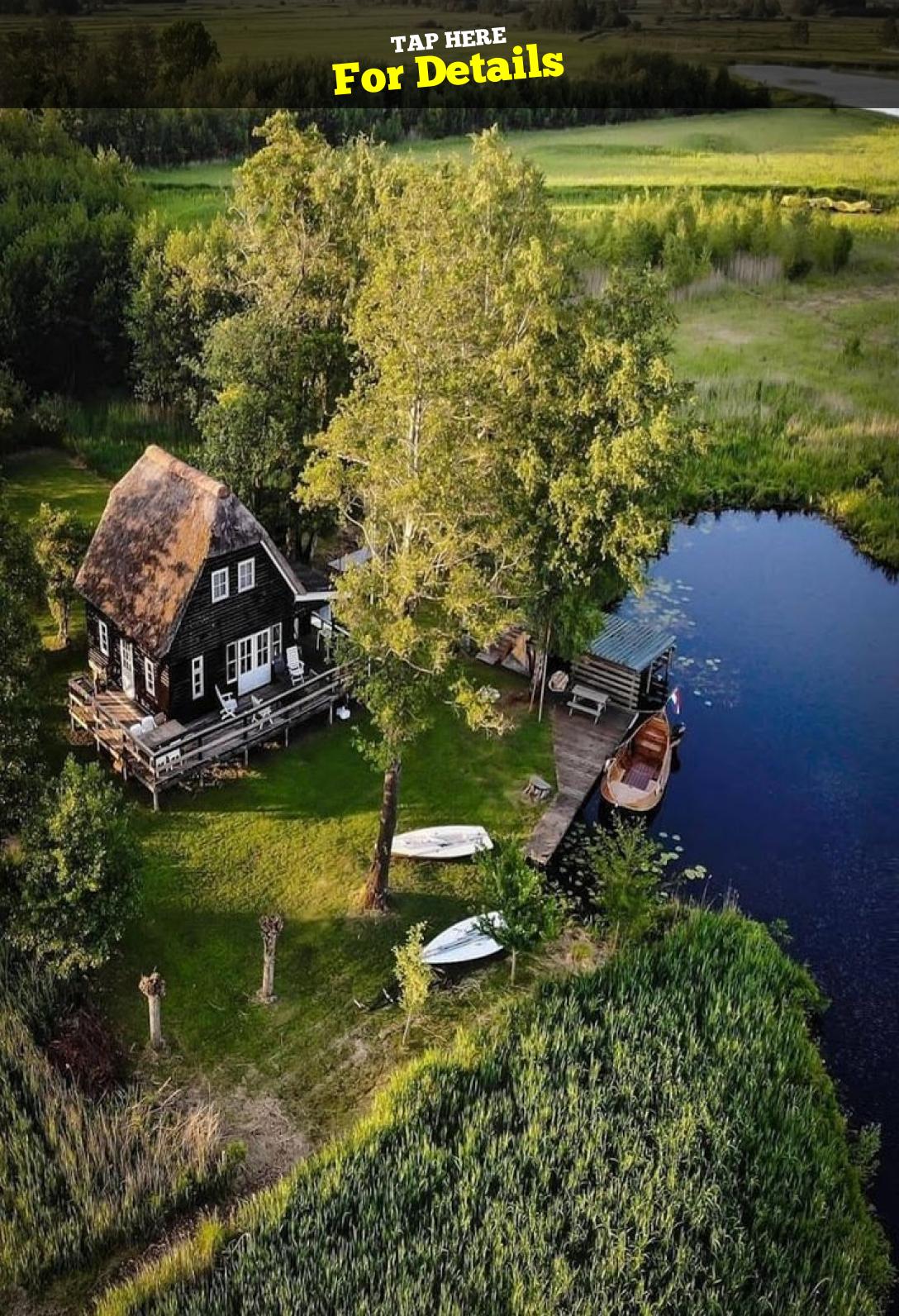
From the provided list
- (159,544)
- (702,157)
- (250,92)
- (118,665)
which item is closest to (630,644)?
(159,544)

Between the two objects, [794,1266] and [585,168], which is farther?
[585,168]

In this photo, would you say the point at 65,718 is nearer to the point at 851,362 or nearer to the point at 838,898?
the point at 838,898

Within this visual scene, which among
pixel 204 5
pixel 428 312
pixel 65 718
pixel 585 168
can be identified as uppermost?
pixel 204 5

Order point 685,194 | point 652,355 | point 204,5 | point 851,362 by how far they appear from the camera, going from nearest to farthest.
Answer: point 652,355 → point 204,5 → point 851,362 → point 685,194

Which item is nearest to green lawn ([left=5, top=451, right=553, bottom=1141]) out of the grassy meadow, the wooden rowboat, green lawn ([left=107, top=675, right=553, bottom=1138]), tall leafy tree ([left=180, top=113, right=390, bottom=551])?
green lawn ([left=107, top=675, right=553, bottom=1138])

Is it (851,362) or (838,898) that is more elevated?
(851,362)

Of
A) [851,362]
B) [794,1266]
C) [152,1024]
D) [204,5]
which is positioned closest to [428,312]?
[152,1024]

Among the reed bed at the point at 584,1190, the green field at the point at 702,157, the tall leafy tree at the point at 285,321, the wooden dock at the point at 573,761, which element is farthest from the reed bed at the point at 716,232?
the reed bed at the point at 584,1190

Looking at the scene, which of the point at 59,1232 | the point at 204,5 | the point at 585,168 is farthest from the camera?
the point at 585,168
